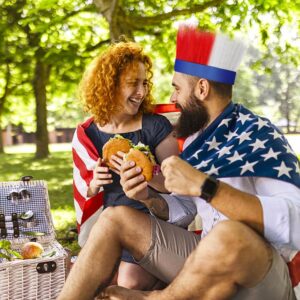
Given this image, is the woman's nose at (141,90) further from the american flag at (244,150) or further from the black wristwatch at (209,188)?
the black wristwatch at (209,188)

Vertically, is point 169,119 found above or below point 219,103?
below

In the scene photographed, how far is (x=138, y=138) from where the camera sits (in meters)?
3.45

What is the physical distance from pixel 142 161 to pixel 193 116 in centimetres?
33

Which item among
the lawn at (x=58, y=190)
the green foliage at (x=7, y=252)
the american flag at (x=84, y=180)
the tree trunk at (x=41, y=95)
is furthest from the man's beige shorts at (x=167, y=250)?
the tree trunk at (x=41, y=95)

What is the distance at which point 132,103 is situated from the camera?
3465 millimetres

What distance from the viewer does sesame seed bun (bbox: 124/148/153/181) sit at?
9.16 ft

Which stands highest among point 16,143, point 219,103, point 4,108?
point 219,103

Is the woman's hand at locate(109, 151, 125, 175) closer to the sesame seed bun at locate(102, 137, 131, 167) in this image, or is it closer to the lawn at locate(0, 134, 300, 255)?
the sesame seed bun at locate(102, 137, 131, 167)

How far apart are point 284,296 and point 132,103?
1513 millimetres

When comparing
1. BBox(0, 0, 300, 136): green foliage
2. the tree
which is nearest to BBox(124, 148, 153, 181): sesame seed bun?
BBox(0, 0, 300, 136): green foliage

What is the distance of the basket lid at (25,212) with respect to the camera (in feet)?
12.3

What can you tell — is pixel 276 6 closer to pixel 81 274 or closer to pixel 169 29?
pixel 169 29

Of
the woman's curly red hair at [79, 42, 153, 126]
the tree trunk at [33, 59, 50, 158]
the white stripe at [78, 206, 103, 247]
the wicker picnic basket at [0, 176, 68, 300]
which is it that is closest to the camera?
the wicker picnic basket at [0, 176, 68, 300]

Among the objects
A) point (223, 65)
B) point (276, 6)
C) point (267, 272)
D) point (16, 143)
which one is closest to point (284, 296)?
point (267, 272)
